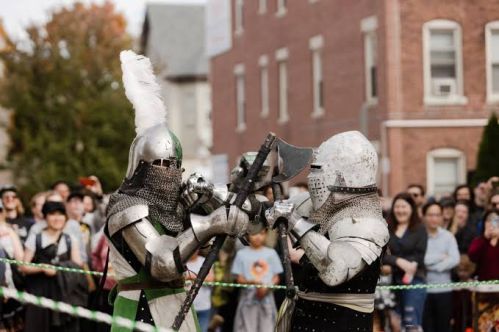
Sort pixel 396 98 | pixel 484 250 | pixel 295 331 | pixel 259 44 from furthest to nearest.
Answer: pixel 259 44, pixel 396 98, pixel 484 250, pixel 295 331

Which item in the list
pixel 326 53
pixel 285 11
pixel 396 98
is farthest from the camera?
pixel 285 11

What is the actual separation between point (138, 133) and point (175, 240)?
94 centimetres

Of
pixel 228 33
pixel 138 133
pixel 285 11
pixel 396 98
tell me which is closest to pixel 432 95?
pixel 396 98

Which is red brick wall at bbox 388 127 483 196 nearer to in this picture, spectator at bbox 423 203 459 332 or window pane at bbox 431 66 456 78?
window pane at bbox 431 66 456 78

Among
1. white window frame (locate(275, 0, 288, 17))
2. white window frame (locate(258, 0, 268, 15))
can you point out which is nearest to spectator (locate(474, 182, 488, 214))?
white window frame (locate(275, 0, 288, 17))

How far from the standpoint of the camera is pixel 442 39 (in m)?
26.3

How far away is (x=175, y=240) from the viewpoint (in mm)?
6590

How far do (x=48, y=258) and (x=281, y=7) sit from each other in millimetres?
22296

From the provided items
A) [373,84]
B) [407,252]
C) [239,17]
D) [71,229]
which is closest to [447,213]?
[407,252]

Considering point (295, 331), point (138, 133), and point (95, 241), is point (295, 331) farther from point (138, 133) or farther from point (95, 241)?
point (95, 241)

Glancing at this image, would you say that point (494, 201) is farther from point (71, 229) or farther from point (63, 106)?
point (63, 106)

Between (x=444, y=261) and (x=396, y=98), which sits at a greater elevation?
(x=396, y=98)

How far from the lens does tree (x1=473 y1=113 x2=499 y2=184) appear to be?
19.1 metres

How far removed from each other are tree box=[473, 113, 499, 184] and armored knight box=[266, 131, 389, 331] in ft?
39.8
